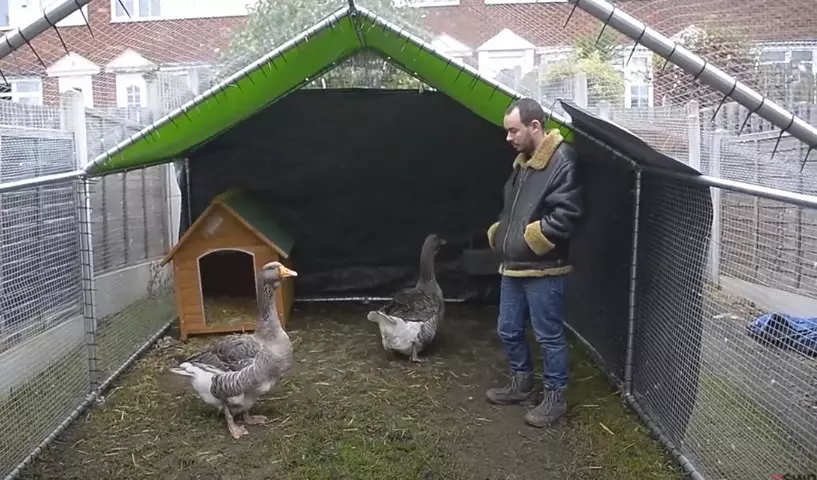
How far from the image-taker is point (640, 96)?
145 inches

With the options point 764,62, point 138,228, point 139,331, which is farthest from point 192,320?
point 764,62

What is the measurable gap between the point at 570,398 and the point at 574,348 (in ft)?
3.88

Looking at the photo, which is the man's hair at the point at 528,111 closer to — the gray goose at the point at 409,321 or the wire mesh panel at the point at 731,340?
the wire mesh panel at the point at 731,340

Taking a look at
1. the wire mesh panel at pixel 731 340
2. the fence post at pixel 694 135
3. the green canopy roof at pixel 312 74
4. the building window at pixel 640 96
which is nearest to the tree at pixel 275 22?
the green canopy roof at pixel 312 74

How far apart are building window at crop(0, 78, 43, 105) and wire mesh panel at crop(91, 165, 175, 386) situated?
815mm

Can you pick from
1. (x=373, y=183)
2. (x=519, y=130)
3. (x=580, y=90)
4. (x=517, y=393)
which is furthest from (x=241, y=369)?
(x=373, y=183)

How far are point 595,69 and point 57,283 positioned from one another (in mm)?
3136

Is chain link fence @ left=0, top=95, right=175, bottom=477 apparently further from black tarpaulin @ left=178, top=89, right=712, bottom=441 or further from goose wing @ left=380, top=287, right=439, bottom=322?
goose wing @ left=380, top=287, right=439, bottom=322

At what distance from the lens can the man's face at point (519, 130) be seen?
399 centimetres

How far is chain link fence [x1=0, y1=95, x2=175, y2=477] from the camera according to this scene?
3.79 m

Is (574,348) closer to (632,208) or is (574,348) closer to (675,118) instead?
(632,208)

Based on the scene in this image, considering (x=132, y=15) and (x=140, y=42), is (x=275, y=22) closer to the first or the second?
(x=140, y=42)

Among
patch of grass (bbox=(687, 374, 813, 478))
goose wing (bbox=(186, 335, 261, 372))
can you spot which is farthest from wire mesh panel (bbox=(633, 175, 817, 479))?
goose wing (bbox=(186, 335, 261, 372))

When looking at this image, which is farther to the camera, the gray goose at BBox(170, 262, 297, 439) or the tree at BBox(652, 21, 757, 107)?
the gray goose at BBox(170, 262, 297, 439)
